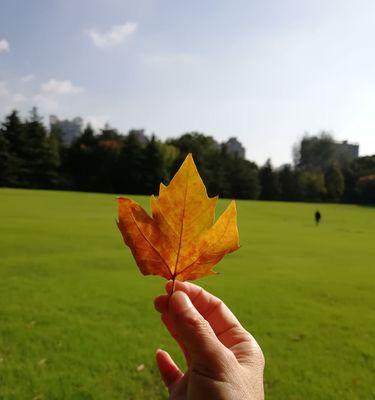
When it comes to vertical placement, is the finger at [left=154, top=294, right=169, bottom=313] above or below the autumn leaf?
below

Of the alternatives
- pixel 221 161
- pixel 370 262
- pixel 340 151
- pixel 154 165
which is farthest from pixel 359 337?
pixel 340 151

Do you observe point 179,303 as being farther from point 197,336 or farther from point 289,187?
point 289,187

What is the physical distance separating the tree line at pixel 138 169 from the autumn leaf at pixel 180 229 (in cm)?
3369

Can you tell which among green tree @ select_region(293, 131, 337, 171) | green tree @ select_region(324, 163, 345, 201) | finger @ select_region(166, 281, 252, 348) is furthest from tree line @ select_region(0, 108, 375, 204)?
finger @ select_region(166, 281, 252, 348)

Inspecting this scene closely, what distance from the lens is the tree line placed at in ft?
118

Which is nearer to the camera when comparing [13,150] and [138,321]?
[138,321]

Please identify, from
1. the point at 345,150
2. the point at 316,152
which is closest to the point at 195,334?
the point at 316,152

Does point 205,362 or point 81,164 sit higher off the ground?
point 81,164

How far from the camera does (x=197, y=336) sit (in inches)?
34.7

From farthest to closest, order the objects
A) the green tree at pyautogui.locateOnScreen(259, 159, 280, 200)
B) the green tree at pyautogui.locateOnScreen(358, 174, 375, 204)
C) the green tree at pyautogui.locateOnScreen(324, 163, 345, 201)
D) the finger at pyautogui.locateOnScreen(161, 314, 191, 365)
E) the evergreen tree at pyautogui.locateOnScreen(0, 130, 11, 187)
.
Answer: the green tree at pyautogui.locateOnScreen(324, 163, 345, 201), the green tree at pyautogui.locateOnScreen(358, 174, 375, 204), the green tree at pyautogui.locateOnScreen(259, 159, 280, 200), the evergreen tree at pyautogui.locateOnScreen(0, 130, 11, 187), the finger at pyautogui.locateOnScreen(161, 314, 191, 365)

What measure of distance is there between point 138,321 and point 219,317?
11.6 feet

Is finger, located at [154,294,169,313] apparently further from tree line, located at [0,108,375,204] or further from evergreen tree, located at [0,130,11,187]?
evergreen tree, located at [0,130,11,187]

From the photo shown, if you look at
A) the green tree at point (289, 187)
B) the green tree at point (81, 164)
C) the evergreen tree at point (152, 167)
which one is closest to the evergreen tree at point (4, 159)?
the green tree at point (81, 164)

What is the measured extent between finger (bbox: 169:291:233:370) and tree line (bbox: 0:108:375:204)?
33.7m
